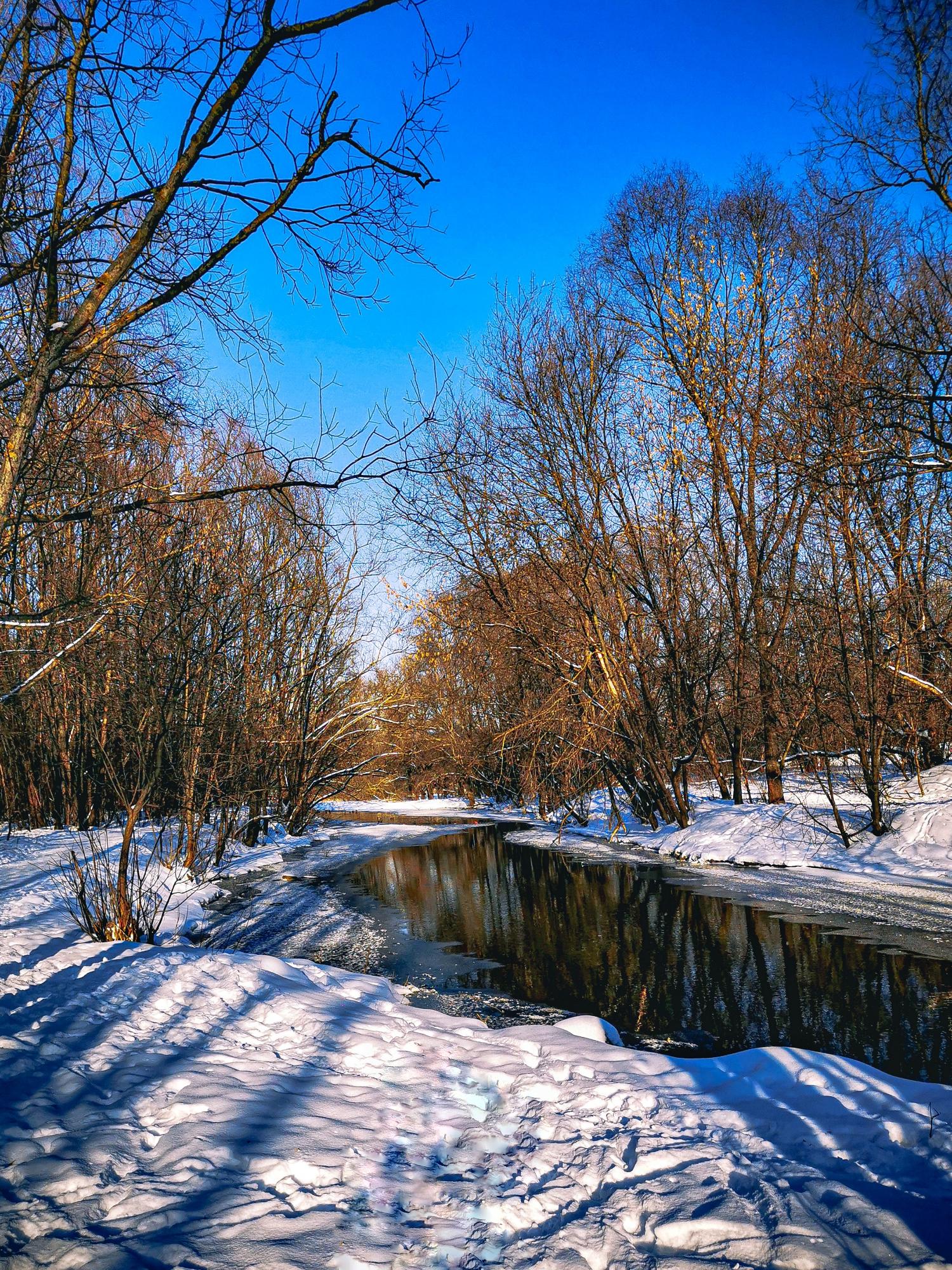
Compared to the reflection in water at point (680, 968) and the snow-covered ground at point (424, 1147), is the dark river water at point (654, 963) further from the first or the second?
the snow-covered ground at point (424, 1147)

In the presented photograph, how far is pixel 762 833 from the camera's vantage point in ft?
45.4

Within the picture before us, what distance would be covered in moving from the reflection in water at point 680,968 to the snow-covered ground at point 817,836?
2447 mm

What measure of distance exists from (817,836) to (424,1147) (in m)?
11.7

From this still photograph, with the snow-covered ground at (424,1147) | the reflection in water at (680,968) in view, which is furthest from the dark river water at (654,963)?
the snow-covered ground at (424,1147)

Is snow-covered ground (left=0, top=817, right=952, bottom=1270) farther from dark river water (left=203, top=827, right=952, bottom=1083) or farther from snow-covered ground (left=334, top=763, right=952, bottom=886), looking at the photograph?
snow-covered ground (left=334, top=763, right=952, bottom=886)

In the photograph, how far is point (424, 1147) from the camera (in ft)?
10.3

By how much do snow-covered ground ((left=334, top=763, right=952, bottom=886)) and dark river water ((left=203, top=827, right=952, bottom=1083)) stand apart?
1.91 meters

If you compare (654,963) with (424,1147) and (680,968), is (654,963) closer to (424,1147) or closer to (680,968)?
(680,968)

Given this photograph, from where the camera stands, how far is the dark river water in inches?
219

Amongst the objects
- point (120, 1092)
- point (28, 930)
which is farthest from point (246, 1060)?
point (28, 930)

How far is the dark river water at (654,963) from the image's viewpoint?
5.55 m

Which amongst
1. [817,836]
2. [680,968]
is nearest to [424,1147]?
[680,968]

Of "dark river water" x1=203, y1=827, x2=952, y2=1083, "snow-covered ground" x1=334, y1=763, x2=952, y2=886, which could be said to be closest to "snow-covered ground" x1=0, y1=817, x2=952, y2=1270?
"dark river water" x1=203, y1=827, x2=952, y2=1083

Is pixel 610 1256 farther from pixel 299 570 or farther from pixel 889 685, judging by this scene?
pixel 299 570
